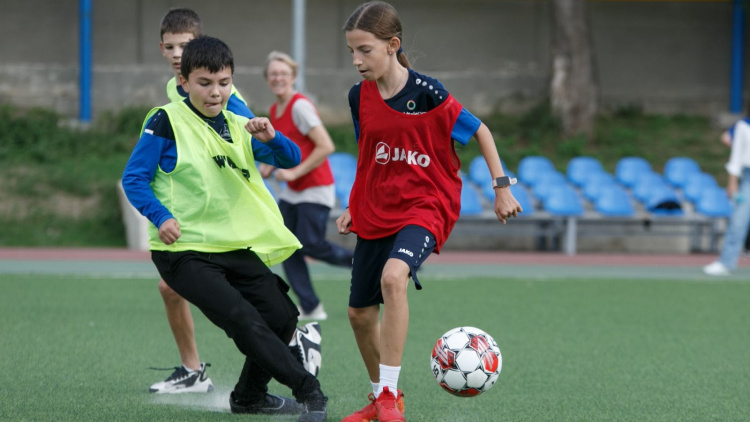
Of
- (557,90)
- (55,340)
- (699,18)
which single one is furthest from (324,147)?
(699,18)

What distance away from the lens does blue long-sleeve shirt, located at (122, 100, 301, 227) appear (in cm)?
454

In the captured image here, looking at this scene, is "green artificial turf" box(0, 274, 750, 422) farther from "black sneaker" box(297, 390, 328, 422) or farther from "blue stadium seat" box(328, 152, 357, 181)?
Result: "blue stadium seat" box(328, 152, 357, 181)

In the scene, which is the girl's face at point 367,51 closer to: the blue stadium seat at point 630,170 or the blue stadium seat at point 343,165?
the blue stadium seat at point 343,165

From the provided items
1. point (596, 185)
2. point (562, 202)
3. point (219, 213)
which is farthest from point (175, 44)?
point (596, 185)

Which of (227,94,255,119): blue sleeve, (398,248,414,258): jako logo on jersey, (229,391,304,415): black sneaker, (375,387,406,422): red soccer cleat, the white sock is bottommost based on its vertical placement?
(229,391,304,415): black sneaker

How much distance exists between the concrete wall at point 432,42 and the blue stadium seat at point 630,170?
153 inches

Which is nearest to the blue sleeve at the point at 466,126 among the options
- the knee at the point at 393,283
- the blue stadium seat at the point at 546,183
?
the knee at the point at 393,283

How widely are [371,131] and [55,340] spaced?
11.5ft

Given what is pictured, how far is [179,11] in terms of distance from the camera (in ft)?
18.1

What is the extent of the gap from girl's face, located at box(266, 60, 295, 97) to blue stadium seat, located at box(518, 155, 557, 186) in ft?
28.7

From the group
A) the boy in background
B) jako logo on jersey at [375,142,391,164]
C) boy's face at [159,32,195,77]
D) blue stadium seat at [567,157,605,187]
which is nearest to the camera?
jako logo on jersey at [375,142,391,164]

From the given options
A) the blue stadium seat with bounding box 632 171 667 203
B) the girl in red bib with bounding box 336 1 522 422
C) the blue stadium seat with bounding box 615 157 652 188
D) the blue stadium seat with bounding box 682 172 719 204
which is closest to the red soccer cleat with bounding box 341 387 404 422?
the girl in red bib with bounding box 336 1 522 422

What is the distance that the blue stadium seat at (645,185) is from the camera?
16.2 m

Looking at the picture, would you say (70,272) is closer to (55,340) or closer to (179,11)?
(55,340)
